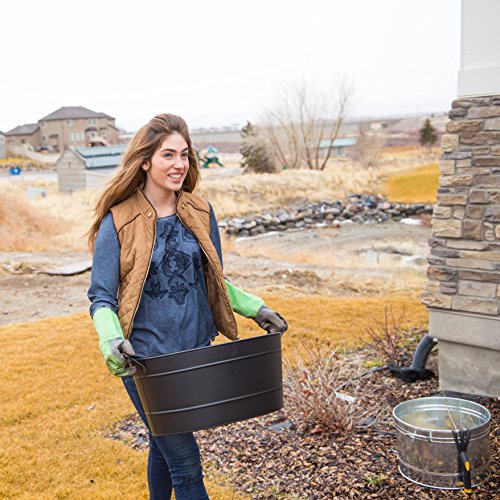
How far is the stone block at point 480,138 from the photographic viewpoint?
15.1ft

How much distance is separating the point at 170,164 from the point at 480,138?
2.55 metres

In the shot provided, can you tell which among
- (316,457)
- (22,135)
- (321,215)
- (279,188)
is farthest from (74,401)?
(22,135)

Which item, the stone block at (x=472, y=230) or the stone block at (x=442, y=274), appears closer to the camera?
the stone block at (x=472, y=230)

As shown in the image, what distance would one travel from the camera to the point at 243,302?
3.11 meters

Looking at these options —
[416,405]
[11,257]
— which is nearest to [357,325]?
[416,405]

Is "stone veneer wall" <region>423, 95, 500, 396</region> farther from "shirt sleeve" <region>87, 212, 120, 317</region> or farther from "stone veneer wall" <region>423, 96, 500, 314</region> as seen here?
"shirt sleeve" <region>87, 212, 120, 317</region>

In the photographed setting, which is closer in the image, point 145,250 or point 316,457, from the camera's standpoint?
point 145,250

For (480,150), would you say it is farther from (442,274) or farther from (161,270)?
(161,270)

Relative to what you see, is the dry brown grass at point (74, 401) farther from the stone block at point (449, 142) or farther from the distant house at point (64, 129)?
the distant house at point (64, 129)

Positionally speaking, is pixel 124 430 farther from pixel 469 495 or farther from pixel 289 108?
pixel 289 108

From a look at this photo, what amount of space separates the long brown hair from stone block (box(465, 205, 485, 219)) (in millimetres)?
2406

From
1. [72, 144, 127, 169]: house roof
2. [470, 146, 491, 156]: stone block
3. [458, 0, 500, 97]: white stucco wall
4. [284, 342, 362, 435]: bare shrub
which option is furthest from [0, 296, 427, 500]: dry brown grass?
[72, 144, 127, 169]: house roof

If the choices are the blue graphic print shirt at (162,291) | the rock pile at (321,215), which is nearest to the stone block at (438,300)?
the blue graphic print shirt at (162,291)

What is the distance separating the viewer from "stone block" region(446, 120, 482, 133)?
4641mm
